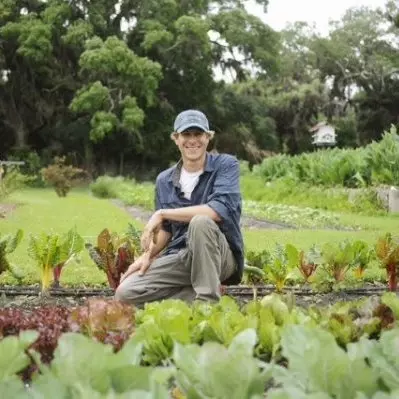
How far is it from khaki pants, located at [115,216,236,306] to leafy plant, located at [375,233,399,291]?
1523 millimetres

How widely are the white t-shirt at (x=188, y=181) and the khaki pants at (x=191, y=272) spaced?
0.33 metres

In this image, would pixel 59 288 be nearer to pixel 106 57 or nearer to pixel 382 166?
pixel 382 166

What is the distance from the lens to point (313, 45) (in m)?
47.8

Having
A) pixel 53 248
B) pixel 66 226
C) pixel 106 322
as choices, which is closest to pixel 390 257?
pixel 53 248

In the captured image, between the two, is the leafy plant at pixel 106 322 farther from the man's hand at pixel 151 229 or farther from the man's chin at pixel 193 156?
the man's chin at pixel 193 156

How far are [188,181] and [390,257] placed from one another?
1847 millimetres

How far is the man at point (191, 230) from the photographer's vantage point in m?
4.34

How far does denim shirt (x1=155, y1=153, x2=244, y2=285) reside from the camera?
4.50m

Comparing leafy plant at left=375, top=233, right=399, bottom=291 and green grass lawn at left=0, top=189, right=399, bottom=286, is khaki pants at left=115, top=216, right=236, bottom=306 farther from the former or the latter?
green grass lawn at left=0, top=189, right=399, bottom=286

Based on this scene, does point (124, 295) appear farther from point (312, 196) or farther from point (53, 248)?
point (312, 196)

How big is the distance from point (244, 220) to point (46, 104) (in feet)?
77.2

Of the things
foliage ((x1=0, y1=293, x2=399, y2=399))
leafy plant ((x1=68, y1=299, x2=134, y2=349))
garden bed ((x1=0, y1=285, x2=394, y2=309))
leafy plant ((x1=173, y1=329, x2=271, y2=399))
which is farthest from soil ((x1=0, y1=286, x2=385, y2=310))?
leafy plant ((x1=173, y1=329, x2=271, y2=399))

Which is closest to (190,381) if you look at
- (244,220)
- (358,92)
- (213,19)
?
(244,220)

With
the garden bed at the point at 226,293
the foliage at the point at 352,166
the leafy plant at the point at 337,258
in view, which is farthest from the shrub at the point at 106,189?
the leafy plant at the point at 337,258
